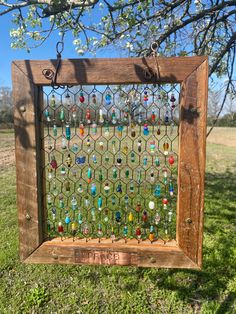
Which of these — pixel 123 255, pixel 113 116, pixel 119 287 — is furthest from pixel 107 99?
pixel 119 287

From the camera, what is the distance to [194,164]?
1.57 meters

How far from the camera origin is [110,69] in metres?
1.52

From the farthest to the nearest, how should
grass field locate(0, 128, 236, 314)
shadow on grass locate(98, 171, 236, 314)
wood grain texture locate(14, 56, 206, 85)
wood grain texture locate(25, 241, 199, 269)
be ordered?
shadow on grass locate(98, 171, 236, 314)
grass field locate(0, 128, 236, 314)
wood grain texture locate(25, 241, 199, 269)
wood grain texture locate(14, 56, 206, 85)

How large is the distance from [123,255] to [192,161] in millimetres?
696

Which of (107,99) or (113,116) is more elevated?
(107,99)

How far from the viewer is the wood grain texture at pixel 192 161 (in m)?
1.49

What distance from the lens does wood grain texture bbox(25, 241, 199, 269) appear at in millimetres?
1635

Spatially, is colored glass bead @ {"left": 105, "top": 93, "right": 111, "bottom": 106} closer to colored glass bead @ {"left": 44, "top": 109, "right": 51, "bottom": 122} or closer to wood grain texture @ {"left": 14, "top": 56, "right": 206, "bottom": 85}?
wood grain texture @ {"left": 14, "top": 56, "right": 206, "bottom": 85}

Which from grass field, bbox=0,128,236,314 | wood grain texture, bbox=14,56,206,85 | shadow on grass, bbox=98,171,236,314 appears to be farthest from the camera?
shadow on grass, bbox=98,171,236,314

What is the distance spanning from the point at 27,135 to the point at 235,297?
2.48 m

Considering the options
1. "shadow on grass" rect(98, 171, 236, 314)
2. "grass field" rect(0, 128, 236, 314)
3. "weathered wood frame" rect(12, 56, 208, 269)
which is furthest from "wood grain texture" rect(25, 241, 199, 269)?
"shadow on grass" rect(98, 171, 236, 314)

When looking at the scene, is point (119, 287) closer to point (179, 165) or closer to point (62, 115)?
point (179, 165)

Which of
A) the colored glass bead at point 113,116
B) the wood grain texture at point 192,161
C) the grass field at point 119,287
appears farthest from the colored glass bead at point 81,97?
the grass field at point 119,287

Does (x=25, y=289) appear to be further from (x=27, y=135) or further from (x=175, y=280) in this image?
(x=27, y=135)
